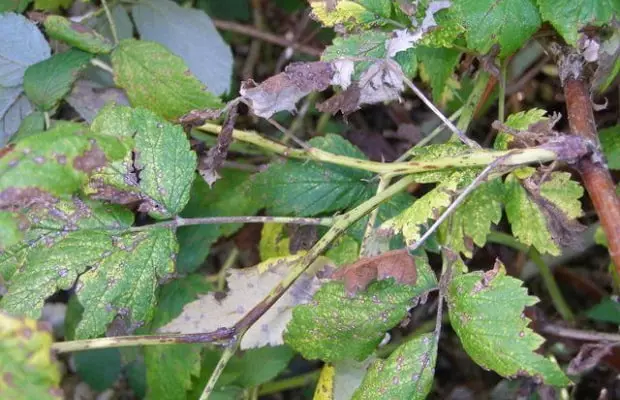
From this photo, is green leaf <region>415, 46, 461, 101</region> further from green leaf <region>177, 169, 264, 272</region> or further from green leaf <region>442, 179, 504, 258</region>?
green leaf <region>177, 169, 264, 272</region>

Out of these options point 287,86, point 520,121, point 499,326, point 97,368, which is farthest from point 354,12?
point 97,368

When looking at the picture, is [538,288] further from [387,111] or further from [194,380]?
[194,380]

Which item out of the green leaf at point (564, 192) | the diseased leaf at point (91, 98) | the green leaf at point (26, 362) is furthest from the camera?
the diseased leaf at point (91, 98)

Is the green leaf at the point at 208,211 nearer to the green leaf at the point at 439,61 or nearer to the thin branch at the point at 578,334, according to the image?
the green leaf at the point at 439,61

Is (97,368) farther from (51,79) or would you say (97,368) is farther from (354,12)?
(354,12)

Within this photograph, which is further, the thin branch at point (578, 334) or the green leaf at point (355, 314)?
the thin branch at point (578, 334)

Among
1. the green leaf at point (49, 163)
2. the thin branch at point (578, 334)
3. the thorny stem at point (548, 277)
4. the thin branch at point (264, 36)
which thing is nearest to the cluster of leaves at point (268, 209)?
the green leaf at point (49, 163)
